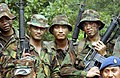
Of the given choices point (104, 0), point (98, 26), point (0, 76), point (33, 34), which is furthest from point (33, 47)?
point (104, 0)

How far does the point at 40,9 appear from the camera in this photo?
33.0 ft

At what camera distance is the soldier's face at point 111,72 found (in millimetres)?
5764

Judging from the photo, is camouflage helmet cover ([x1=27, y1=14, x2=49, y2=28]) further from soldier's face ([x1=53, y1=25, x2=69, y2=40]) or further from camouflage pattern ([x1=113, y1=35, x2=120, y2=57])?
camouflage pattern ([x1=113, y1=35, x2=120, y2=57])

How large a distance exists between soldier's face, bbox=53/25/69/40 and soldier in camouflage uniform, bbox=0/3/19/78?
701 millimetres

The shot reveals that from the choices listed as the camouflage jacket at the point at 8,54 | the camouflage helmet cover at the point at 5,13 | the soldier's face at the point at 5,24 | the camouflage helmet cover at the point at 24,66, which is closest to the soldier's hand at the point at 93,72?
the camouflage helmet cover at the point at 24,66

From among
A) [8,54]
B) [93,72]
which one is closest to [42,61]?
[8,54]

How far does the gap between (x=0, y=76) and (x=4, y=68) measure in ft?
0.50

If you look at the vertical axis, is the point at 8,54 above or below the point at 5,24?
below

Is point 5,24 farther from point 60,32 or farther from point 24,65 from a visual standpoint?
point 24,65

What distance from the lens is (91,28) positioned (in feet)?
23.7

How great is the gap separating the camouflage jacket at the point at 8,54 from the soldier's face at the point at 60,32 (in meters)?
0.71

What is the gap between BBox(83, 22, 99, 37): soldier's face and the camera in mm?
7182

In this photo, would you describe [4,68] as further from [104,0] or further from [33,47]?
[104,0]

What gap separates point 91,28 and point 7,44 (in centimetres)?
149
